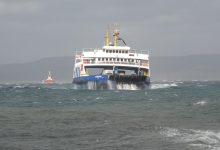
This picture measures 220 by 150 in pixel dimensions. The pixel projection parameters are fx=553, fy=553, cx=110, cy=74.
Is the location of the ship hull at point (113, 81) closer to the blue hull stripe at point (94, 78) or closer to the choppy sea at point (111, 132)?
the blue hull stripe at point (94, 78)

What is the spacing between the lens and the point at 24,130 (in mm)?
27422

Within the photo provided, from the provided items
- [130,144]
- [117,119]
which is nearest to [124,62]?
[117,119]

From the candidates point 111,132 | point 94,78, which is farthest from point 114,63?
point 111,132

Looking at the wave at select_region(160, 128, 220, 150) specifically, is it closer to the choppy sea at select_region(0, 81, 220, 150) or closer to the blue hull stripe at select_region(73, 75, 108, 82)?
the choppy sea at select_region(0, 81, 220, 150)

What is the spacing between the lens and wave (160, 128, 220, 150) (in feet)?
70.3

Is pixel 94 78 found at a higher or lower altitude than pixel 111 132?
lower

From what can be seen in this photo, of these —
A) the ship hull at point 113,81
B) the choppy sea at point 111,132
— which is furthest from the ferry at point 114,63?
the choppy sea at point 111,132

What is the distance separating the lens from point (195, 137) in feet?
77.0

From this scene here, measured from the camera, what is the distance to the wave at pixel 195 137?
2144 centimetres

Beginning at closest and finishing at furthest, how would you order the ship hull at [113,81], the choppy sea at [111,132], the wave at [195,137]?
the wave at [195,137] < the choppy sea at [111,132] < the ship hull at [113,81]

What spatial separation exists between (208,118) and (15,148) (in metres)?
14.9

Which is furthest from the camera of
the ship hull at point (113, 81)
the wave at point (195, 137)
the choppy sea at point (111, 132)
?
the ship hull at point (113, 81)

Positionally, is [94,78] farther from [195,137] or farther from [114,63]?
[195,137]

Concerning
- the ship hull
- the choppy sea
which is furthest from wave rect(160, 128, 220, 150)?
the ship hull
